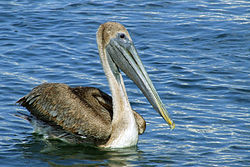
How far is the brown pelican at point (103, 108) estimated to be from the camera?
7.58m

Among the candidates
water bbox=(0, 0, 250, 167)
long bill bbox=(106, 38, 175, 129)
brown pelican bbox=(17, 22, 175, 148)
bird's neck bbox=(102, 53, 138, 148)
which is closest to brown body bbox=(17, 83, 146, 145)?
brown pelican bbox=(17, 22, 175, 148)

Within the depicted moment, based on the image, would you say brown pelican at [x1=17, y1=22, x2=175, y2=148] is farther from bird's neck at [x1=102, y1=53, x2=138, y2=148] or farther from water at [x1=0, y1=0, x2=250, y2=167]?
water at [x1=0, y1=0, x2=250, y2=167]

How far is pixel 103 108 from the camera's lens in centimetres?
814

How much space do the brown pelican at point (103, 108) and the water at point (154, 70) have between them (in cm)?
24

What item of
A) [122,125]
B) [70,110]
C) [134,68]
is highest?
[134,68]

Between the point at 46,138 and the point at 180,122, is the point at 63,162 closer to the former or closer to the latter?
the point at 46,138

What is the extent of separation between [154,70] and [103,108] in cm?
308

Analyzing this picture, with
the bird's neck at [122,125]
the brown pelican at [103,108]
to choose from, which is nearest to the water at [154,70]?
the bird's neck at [122,125]

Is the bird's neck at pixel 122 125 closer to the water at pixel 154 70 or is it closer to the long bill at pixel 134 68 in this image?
the water at pixel 154 70

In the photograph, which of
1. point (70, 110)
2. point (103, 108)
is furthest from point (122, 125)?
point (70, 110)

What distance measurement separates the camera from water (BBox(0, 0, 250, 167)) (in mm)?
7660

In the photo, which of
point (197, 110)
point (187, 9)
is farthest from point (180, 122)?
point (187, 9)

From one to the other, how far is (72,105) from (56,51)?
4.47m

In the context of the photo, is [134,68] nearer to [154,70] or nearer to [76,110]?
[76,110]
